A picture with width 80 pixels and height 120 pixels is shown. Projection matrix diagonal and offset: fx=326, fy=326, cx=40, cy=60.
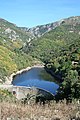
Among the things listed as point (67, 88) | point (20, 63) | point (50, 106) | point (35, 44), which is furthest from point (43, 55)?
point (50, 106)

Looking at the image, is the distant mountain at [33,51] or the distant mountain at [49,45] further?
the distant mountain at [49,45]

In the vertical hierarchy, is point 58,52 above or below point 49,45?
below

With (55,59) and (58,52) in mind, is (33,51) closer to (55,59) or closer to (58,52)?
(58,52)

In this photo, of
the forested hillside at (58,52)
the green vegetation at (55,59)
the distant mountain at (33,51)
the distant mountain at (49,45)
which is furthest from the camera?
the distant mountain at (49,45)

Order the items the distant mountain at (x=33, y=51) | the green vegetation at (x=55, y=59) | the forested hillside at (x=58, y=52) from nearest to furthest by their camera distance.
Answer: the green vegetation at (x=55, y=59) → the forested hillside at (x=58, y=52) → the distant mountain at (x=33, y=51)

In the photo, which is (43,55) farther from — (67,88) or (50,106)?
(50,106)

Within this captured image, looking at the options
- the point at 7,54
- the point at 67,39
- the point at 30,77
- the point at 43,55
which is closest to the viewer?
the point at 30,77

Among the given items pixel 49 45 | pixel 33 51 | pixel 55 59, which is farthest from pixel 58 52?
pixel 55 59

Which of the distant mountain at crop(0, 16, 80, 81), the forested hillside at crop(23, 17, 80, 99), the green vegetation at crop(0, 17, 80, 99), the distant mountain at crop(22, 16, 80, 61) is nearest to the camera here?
the green vegetation at crop(0, 17, 80, 99)

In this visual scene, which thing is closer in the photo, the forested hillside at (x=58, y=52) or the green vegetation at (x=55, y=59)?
the green vegetation at (x=55, y=59)

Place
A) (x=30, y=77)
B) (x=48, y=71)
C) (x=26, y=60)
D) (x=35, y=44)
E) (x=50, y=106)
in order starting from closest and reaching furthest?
(x=50, y=106)
(x=30, y=77)
(x=48, y=71)
(x=26, y=60)
(x=35, y=44)

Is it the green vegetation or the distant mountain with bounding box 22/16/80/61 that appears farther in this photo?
the distant mountain with bounding box 22/16/80/61
